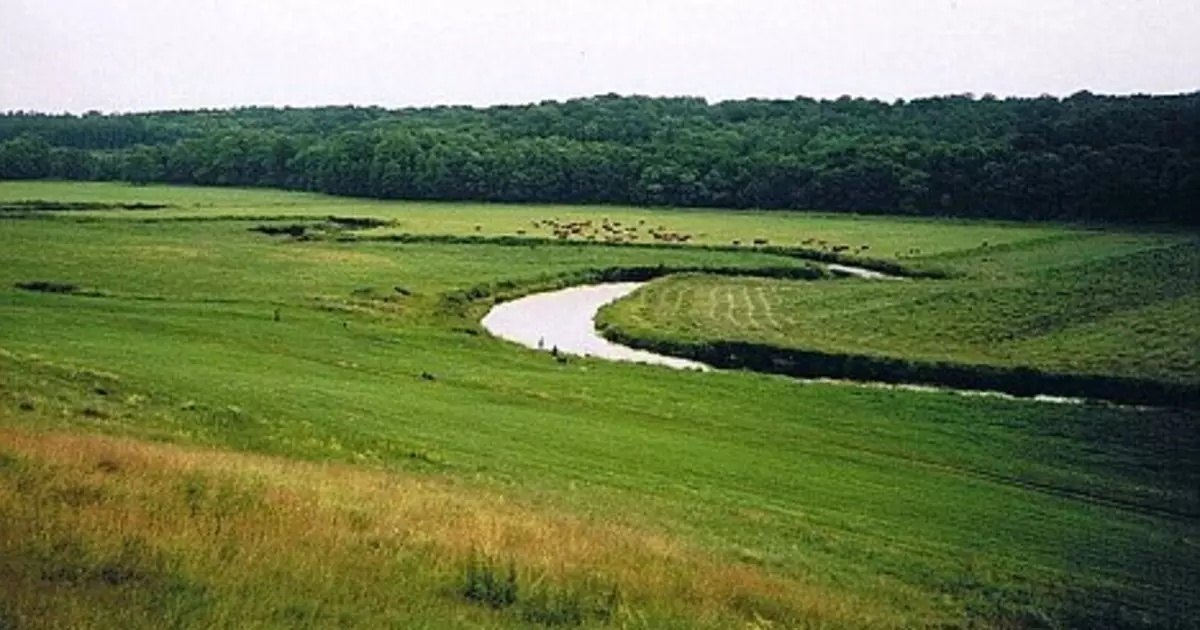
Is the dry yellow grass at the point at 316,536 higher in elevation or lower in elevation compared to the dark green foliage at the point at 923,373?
higher

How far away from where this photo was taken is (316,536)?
1262cm

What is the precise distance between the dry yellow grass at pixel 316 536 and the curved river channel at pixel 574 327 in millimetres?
31996

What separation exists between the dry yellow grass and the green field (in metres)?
0.06

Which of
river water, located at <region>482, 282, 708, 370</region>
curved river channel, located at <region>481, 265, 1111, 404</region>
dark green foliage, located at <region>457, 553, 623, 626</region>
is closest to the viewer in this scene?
dark green foliage, located at <region>457, 553, 623, 626</region>

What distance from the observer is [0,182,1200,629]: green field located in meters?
11.1

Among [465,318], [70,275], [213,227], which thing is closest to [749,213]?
[213,227]

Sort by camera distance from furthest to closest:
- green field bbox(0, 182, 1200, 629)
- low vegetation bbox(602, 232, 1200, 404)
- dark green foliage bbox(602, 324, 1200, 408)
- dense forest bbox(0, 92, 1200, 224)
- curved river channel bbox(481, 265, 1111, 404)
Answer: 1. dense forest bbox(0, 92, 1200, 224)
2. curved river channel bbox(481, 265, 1111, 404)
3. low vegetation bbox(602, 232, 1200, 404)
4. dark green foliage bbox(602, 324, 1200, 408)
5. green field bbox(0, 182, 1200, 629)

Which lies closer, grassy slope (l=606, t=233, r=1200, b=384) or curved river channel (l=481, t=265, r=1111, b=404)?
curved river channel (l=481, t=265, r=1111, b=404)

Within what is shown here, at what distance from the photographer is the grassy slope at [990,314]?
175 feet

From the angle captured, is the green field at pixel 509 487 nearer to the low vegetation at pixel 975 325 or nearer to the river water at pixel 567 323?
the river water at pixel 567 323

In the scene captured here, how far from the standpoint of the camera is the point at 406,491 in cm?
1772

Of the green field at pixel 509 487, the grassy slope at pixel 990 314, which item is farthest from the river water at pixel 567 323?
the green field at pixel 509 487

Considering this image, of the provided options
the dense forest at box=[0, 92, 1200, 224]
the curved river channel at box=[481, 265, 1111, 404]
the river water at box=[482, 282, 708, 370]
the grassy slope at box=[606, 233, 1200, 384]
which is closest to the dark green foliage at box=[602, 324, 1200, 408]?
the curved river channel at box=[481, 265, 1111, 404]

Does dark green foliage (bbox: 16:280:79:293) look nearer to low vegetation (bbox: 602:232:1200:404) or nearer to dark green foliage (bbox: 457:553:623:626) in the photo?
low vegetation (bbox: 602:232:1200:404)
